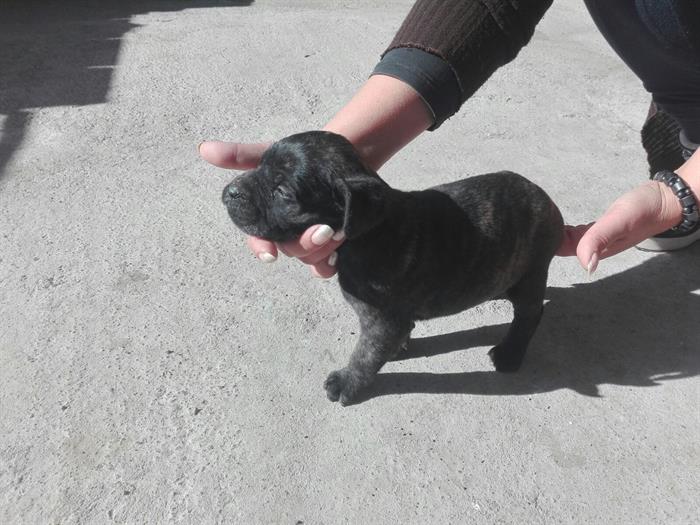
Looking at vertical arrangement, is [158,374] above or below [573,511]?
below

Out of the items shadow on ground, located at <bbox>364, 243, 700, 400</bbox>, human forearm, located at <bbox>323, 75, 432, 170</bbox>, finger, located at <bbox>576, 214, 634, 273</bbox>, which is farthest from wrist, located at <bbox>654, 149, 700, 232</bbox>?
human forearm, located at <bbox>323, 75, 432, 170</bbox>

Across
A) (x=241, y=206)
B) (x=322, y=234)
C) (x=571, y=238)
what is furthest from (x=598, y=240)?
(x=241, y=206)

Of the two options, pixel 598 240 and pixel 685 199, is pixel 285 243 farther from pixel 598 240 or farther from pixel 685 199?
pixel 685 199

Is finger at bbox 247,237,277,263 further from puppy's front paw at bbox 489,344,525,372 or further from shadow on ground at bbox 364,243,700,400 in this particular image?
puppy's front paw at bbox 489,344,525,372

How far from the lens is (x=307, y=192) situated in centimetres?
218

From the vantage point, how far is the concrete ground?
2371mm

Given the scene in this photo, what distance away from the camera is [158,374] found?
276 centimetres

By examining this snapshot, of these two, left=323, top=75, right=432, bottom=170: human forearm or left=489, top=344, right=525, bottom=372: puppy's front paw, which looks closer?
left=323, top=75, right=432, bottom=170: human forearm

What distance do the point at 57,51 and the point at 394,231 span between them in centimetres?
435

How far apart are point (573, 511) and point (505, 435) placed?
38cm

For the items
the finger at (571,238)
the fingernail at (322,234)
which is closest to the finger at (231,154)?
the fingernail at (322,234)

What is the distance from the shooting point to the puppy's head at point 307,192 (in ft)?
7.00

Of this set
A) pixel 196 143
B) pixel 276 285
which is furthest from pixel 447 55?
pixel 196 143

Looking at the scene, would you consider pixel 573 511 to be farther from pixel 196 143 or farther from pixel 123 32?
pixel 123 32
